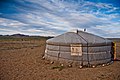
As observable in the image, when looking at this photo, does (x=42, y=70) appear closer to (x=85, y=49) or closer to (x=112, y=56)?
(x=85, y=49)

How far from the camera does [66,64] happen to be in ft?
33.7

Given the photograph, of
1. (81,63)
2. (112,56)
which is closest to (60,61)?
(81,63)

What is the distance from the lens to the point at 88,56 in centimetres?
1023

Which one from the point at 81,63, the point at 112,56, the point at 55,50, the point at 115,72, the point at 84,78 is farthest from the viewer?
the point at 112,56

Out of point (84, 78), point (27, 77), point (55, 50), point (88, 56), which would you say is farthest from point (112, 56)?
point (27, 77)

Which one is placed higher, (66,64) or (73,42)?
(73,42)

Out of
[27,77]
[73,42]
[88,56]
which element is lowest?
[27,77]

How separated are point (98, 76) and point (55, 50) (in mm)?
3848

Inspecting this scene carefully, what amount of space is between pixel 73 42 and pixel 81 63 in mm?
1428

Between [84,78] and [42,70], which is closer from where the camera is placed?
[84,78]

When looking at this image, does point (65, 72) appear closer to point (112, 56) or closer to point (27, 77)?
point (27, 77)

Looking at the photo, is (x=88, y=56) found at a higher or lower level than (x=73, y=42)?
lower

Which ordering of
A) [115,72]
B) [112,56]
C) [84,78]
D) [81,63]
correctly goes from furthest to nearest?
[112,56] < [81,63] < [115,72] < [84,78]

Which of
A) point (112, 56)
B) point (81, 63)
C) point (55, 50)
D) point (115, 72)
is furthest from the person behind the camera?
point (112, 56)
